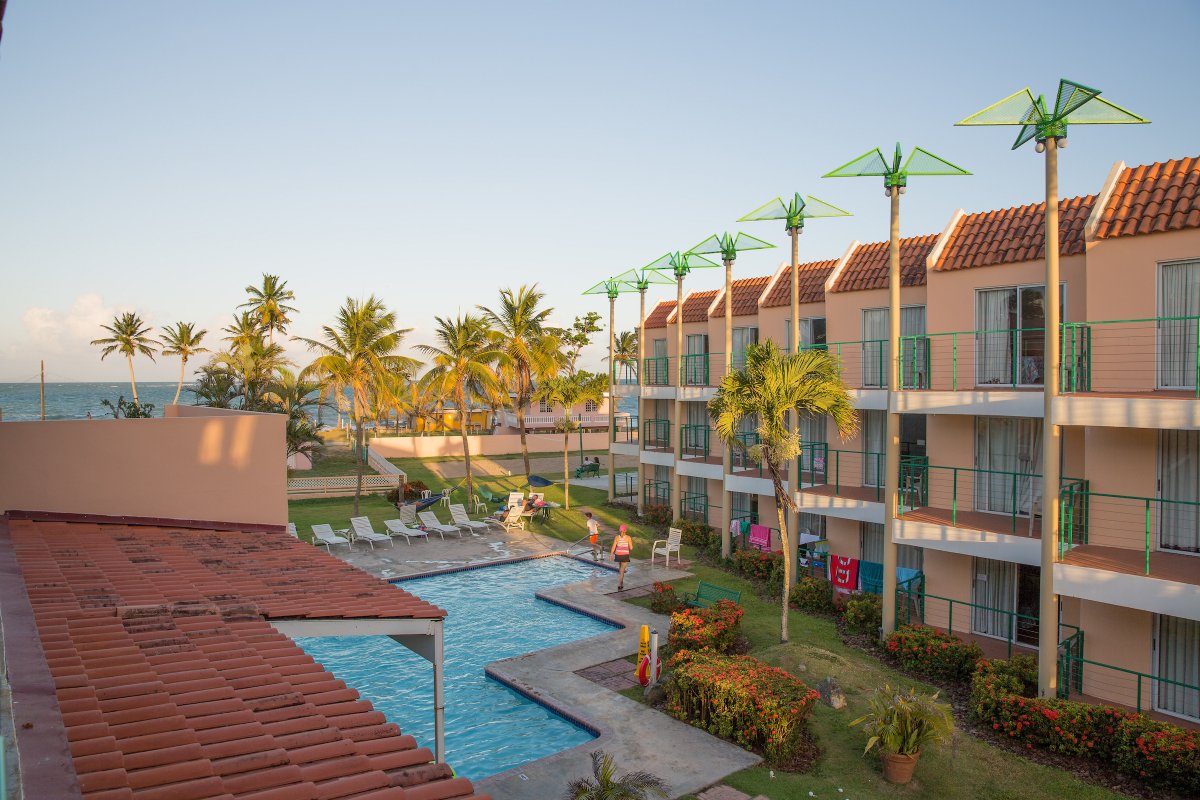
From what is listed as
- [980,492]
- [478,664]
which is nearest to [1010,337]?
[980,492]

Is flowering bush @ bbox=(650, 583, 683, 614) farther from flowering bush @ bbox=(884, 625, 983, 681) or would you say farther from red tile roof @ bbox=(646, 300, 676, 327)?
red tile roof @ bbox=(646, 300, 676, 327)

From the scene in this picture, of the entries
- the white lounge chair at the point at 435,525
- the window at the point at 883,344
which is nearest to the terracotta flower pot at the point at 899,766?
the window at the point at 883,344

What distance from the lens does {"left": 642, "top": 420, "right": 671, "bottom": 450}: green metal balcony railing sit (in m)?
28.5

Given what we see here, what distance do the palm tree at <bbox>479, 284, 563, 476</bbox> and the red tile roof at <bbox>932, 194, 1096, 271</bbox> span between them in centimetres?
2194

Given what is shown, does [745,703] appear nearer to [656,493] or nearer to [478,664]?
[478,664]

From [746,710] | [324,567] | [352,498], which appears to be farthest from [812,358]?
[352,498]

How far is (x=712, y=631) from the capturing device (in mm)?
13930

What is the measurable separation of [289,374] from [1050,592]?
37.1m

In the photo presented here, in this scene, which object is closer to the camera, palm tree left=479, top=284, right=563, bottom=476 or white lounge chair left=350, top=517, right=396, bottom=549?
white lounge chair left=350, top=517, right=396, bottom=549

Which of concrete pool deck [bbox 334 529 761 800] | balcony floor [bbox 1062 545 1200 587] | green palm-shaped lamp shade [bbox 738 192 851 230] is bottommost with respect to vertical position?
concrete pool deck [bbox 334 529 761 800]

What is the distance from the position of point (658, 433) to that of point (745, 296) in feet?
22.1

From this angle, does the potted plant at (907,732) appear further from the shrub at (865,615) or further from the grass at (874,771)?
the shrub at (865,615)

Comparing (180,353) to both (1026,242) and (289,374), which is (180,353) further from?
(1026,242)

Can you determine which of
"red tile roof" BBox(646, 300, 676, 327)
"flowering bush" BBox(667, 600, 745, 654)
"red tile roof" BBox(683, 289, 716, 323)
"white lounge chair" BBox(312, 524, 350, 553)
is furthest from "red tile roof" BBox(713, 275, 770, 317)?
"white lounge chair" BBox(312, 524, 350, 553)
